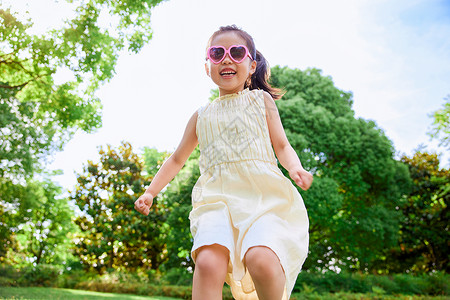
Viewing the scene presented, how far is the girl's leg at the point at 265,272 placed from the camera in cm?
195

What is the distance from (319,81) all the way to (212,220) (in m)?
14.8

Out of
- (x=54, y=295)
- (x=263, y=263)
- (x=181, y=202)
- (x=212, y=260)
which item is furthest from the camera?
(x=181, y=202)

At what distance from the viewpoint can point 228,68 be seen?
267 centimetres

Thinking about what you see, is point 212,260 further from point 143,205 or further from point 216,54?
point 216,54

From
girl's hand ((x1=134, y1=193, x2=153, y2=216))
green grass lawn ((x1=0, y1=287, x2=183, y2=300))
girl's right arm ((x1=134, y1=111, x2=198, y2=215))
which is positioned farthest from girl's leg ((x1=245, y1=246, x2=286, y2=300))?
green grass lawn ((x1=0, y1=287, x2=183, y2=300))

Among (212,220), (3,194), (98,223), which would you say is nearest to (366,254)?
(98,223)

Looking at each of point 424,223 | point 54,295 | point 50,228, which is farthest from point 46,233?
point 424,223

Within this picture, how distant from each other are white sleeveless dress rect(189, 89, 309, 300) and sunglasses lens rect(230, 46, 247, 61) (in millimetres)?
242

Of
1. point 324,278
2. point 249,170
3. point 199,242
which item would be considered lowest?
point 199,242

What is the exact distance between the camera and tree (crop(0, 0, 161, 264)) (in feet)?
31.8

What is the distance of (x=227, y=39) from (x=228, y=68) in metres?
0.20

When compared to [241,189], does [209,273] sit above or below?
below

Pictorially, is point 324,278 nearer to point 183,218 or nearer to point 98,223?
point 183,218

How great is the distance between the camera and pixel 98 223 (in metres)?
18.2
